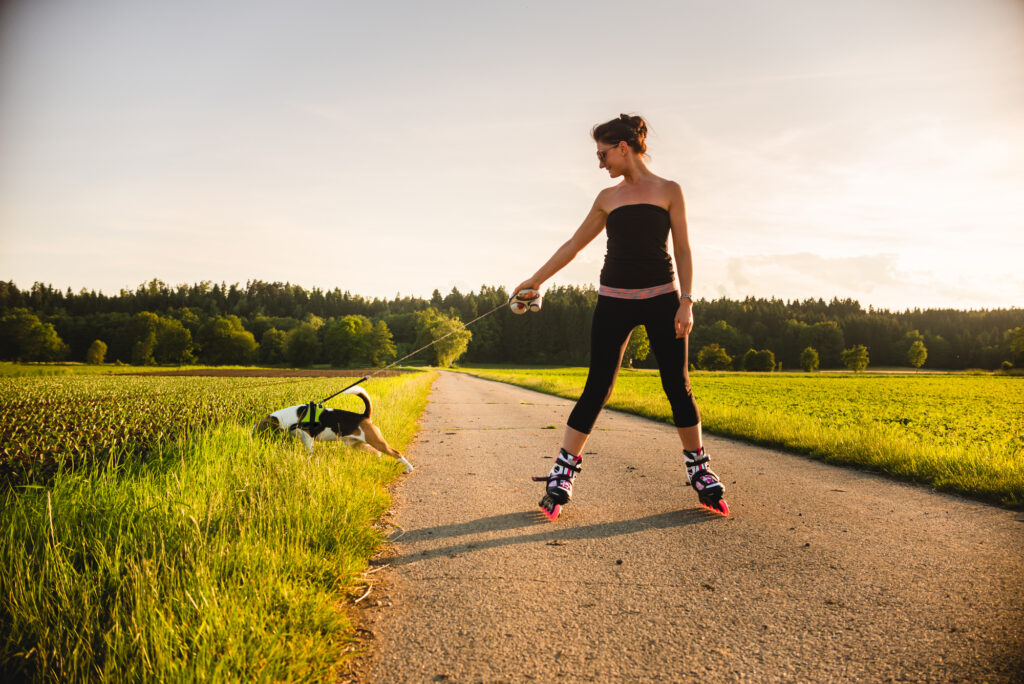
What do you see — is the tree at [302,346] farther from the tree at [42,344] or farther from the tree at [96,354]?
the tree at [42,344]

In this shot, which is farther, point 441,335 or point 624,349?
point 441,335

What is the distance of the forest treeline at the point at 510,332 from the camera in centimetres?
7306

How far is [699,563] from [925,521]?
2077mm

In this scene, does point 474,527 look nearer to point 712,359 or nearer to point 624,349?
point 624,349

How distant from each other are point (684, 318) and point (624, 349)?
1.61 feet

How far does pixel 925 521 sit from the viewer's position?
3467 mm

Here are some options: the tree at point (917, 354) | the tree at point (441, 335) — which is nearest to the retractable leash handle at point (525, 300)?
the tree at point (441, 335)

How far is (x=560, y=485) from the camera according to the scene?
11.8 feet

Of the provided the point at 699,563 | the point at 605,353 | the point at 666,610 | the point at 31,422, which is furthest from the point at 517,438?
the point at 31,422

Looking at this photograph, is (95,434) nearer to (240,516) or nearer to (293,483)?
(293,483)

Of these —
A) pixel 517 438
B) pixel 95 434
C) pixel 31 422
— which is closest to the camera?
pixel 95 434

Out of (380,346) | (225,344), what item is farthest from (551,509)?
(380,346)

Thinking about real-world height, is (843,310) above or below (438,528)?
above

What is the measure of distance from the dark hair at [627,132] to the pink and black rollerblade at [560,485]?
234 centimetres
